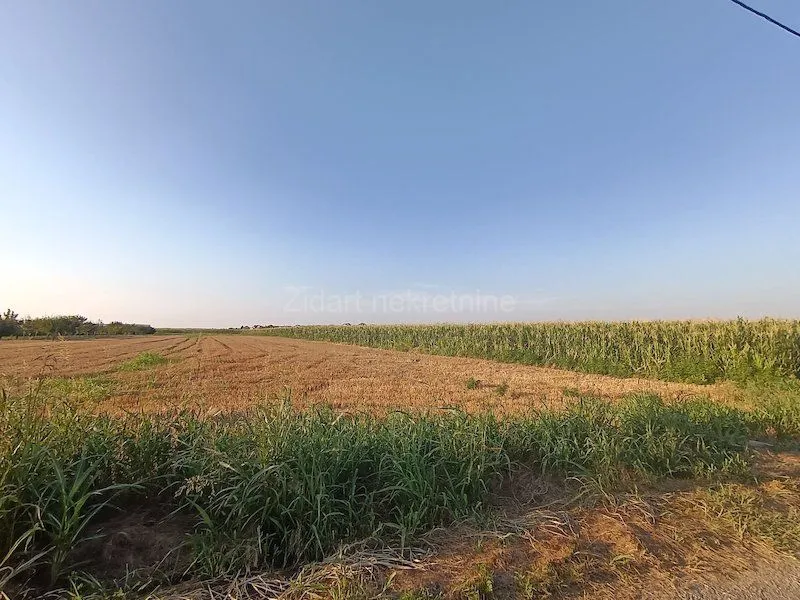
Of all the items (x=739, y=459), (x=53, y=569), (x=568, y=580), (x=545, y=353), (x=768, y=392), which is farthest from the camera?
(x=545, y=353)

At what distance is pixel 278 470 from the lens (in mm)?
2820

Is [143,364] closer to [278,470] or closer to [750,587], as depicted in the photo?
[278,470]

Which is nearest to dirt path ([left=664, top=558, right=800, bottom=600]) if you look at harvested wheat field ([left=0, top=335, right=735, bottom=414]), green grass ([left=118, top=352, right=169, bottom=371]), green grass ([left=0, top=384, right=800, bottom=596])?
green grass ([left=0, top=384, right=800, bottom=596])

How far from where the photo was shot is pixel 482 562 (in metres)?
2.49

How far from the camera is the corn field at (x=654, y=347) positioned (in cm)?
1198

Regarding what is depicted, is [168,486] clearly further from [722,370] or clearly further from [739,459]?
[722,370]

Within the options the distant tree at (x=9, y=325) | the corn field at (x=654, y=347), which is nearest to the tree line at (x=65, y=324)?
the distant tree at (x=9, y=325)

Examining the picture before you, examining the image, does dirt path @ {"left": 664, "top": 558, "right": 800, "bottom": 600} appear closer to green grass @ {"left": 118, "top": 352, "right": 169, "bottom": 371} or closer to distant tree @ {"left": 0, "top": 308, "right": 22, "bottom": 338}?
green grass @ {"left": 118, "top": 352, "right": 169, "bottom": 371}

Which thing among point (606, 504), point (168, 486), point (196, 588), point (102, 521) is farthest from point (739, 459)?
point (102, 521)

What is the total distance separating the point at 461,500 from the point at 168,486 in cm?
236

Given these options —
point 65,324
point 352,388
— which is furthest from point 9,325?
point 352,388

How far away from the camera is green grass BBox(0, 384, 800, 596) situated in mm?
2416

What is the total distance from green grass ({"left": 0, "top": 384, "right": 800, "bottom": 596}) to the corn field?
10827 mm

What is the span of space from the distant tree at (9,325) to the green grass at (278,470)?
5964 cm
